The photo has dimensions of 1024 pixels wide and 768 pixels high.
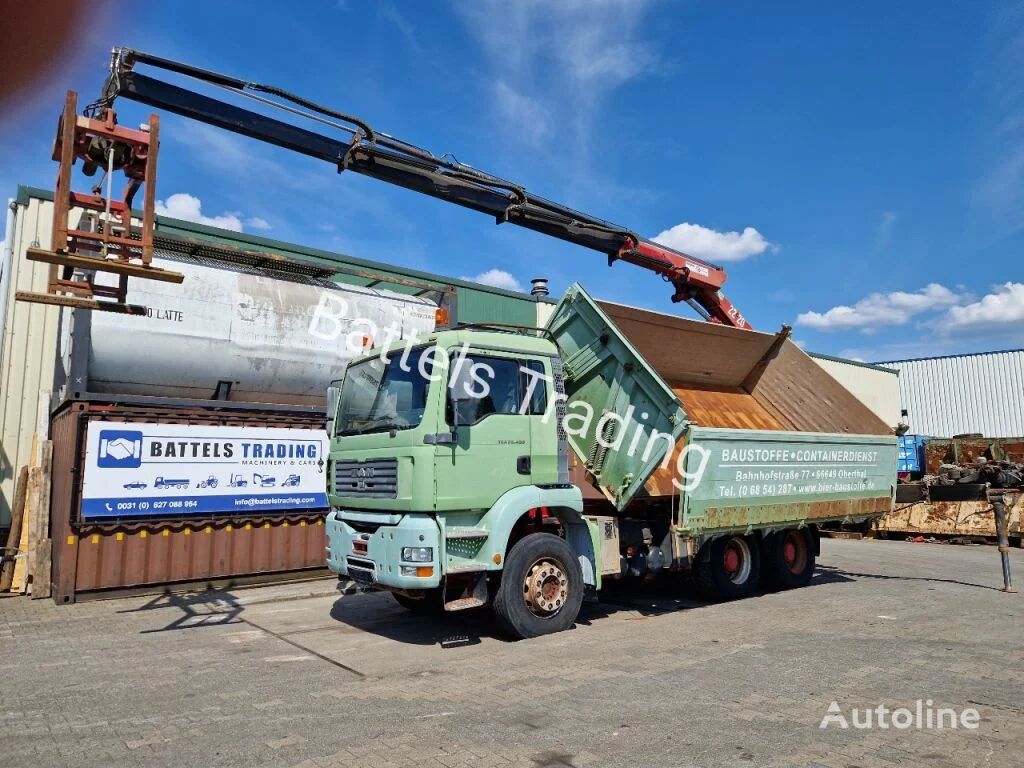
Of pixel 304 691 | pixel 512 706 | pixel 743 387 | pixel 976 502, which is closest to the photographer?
pixel 512 706

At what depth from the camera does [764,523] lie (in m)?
8.39

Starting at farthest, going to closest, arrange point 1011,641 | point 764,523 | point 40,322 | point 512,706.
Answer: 1. point 40,322
2. point 764,523
3. point 1011,641
4. point 512,706

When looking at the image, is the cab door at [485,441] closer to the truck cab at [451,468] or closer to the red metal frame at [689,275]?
the truck cab at [451,468]

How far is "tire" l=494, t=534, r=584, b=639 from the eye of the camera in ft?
21.5

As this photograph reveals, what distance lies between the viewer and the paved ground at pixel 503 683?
159 inches

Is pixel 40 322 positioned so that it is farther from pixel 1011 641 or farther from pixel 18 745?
pixel 1011 641

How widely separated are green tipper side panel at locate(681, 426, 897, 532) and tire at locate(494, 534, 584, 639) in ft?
4.74

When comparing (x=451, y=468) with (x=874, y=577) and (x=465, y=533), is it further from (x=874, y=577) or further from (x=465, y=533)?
(x=874, y=577)

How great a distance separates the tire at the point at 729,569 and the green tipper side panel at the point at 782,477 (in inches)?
22.2

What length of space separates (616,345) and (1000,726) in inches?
177

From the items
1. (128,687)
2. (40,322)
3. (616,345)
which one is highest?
(40,322)

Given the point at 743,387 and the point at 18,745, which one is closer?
the point at 18,745


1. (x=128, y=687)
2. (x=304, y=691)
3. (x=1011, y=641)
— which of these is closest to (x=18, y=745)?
(x=128, y=687)

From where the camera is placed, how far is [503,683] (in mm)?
5355
